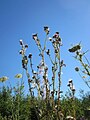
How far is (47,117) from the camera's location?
4.36 m

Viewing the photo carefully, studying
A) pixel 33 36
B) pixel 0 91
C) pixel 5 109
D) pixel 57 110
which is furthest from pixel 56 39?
pixel 0 91

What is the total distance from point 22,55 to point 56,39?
0.66 m

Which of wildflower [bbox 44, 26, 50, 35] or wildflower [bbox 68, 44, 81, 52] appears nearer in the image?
wildflower [bbox 68, 44, 81, 52]

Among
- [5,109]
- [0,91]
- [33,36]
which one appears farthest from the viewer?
[0,91]

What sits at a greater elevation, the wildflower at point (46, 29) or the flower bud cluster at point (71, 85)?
the wildflower at point (46, 29)

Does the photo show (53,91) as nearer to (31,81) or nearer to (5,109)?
(31,81)

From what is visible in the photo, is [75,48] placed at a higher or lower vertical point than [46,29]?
lower

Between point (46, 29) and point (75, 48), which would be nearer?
point (75, 48)

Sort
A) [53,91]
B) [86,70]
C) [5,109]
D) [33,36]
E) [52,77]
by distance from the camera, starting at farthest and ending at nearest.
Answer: [5,109] → [33,36] → [52,77] → [53,91] → [86,70]

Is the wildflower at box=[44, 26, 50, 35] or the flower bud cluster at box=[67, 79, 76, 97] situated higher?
the wildflower at box=[44, 26, 50, 35]

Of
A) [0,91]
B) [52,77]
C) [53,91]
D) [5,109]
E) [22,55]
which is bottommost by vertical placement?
[53,91]

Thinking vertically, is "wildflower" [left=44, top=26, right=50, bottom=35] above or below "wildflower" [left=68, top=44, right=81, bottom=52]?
above

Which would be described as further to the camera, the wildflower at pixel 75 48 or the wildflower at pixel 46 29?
the wildflower at pixel 46 29

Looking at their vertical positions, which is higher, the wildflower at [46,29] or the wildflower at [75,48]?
the wildflower at [46,29]
